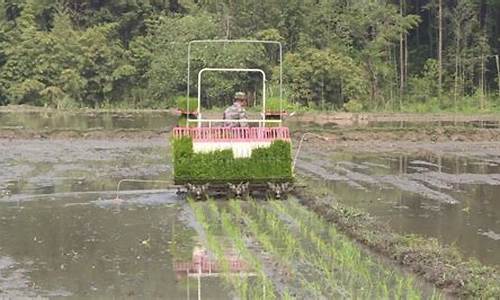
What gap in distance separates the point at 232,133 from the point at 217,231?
10.9ft

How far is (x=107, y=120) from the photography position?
31.0 m

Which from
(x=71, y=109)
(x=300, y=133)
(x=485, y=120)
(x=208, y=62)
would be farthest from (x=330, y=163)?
(x=71, y=109)

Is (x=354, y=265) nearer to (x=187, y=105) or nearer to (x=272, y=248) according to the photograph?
(x=272, y=248)

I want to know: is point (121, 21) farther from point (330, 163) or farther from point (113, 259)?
point (113, 259)

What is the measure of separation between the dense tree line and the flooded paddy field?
1996 cm

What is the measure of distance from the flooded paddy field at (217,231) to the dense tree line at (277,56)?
65.5ft

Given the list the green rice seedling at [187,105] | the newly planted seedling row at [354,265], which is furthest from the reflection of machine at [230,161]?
the newly planted seedling row at [354,265]

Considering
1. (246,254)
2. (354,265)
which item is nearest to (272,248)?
(246,254)

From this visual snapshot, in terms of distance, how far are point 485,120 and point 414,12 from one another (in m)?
17.0

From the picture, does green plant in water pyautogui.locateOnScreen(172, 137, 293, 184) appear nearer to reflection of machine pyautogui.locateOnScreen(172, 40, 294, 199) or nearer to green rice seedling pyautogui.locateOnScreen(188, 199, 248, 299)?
reflection of machine pyautogui.locateOnScreen(172, 40, 294, 199)

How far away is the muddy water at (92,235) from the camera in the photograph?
22.3 feet

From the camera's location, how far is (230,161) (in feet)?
39.8

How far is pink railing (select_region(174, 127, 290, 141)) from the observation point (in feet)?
40.2

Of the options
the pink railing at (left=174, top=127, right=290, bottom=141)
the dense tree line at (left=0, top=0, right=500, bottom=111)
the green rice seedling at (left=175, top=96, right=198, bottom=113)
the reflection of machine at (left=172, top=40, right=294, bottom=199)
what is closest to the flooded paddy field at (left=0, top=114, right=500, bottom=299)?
the reflection of machine at (left=172, top=40, right=294, bottom=199)
